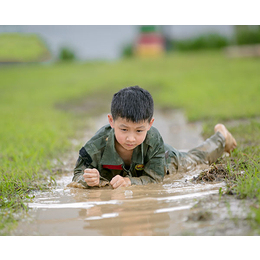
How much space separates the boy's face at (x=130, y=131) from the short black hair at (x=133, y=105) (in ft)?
0.13

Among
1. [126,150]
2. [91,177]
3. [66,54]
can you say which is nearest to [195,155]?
[126,150]

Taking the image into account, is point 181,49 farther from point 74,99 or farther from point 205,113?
point 205,113

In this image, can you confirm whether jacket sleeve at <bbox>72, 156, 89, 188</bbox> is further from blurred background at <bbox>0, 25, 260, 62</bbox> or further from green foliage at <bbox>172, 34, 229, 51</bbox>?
green foliage at <bbox>172, 34, 229, 51</bbox>

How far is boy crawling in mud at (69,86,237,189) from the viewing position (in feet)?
10.3

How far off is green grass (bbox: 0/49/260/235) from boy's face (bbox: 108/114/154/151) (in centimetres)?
91

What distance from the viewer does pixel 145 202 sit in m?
2.85

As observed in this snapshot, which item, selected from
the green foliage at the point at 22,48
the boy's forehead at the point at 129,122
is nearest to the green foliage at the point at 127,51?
the green foliage at the point at 22,48

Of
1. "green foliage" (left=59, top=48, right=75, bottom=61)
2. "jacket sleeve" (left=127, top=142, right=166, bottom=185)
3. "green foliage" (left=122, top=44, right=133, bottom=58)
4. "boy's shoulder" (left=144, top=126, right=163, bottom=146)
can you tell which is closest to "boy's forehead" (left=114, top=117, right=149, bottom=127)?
"boy's shoulder" (left=144, top=126, right=163, bottom=146)

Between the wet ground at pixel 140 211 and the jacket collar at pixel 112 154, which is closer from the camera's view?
the wet ground at pixel 140 211

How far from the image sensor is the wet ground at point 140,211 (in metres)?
2.37

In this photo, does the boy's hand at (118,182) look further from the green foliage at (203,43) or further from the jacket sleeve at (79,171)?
the green foliage at (203,43)

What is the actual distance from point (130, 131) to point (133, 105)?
218mm

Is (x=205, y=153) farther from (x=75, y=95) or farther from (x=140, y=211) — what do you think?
(x=75, y=95)

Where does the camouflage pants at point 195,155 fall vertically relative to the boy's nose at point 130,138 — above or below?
below
